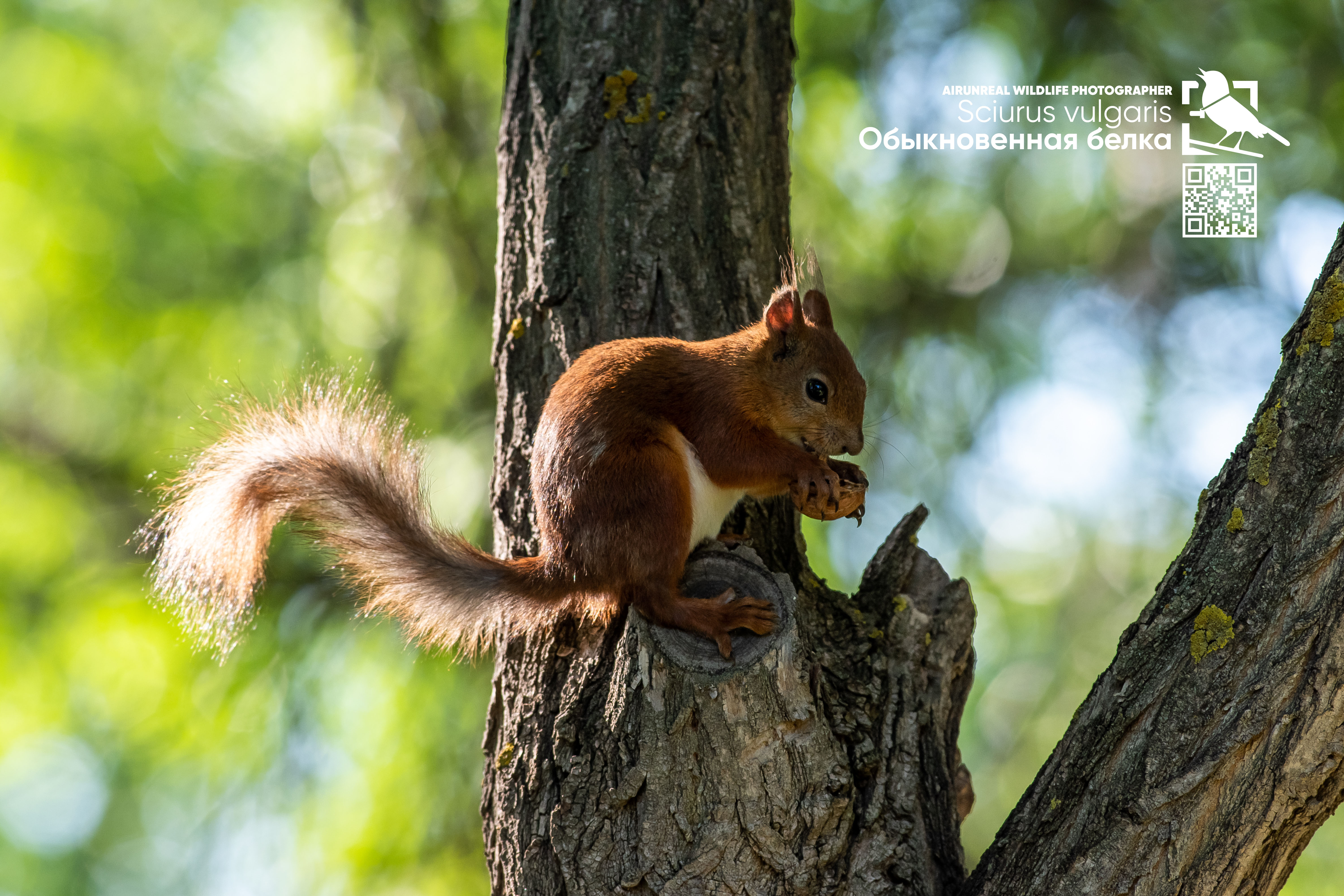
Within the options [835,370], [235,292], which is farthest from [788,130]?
[235,292]

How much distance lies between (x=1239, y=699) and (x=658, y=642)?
901mm

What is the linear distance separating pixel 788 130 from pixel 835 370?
712 millimetres

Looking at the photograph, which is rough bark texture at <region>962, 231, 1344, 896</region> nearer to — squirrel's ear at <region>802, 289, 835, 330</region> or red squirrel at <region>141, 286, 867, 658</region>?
red squirrel at <region>141, 286, 867, 658</region>

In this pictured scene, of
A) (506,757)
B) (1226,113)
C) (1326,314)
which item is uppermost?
(1226,113)

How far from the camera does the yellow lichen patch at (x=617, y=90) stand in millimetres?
2381

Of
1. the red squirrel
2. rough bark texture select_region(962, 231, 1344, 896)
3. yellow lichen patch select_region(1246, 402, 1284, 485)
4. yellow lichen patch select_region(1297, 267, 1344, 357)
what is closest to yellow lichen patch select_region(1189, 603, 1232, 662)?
rough bark texture select_region(962, 231, 1344, 896)

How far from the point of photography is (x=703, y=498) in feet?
6.82

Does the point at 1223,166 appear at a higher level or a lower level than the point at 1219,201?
higher

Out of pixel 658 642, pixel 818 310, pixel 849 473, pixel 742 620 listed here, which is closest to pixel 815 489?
pixel 849 473

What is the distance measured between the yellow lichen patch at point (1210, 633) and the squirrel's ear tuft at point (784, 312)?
1050mm

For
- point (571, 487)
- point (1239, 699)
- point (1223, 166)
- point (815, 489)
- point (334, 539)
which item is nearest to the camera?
point (1239, 699)

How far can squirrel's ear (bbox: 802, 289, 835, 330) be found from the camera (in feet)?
8.05

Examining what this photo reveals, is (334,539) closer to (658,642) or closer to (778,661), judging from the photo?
(658,642)

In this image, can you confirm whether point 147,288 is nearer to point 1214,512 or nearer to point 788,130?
point 788,130
